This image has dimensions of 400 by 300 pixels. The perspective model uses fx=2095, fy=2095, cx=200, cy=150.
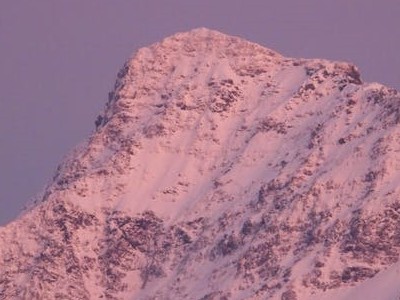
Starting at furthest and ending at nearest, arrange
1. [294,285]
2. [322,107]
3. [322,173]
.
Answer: [322,107] < [322,173] < [294,285]

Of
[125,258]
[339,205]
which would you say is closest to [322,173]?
[339,205]

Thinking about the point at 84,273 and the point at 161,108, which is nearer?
the point at 84,273

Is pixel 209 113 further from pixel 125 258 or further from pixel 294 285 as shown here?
pixel 294 285

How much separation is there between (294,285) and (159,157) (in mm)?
32770

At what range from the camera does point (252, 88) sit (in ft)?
648

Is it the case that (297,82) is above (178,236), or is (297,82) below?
above

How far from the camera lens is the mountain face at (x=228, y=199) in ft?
534

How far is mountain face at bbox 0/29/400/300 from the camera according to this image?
162875 millimetres

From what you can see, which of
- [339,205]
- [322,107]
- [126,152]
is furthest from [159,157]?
[339,205]

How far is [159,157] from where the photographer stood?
620 feet

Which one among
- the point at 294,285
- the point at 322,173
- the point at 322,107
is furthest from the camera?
the point at 322,107

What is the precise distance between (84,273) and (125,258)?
4638 mm

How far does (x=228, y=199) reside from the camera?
18062 centimetres

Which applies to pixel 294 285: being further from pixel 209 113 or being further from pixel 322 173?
pixel 209 113
